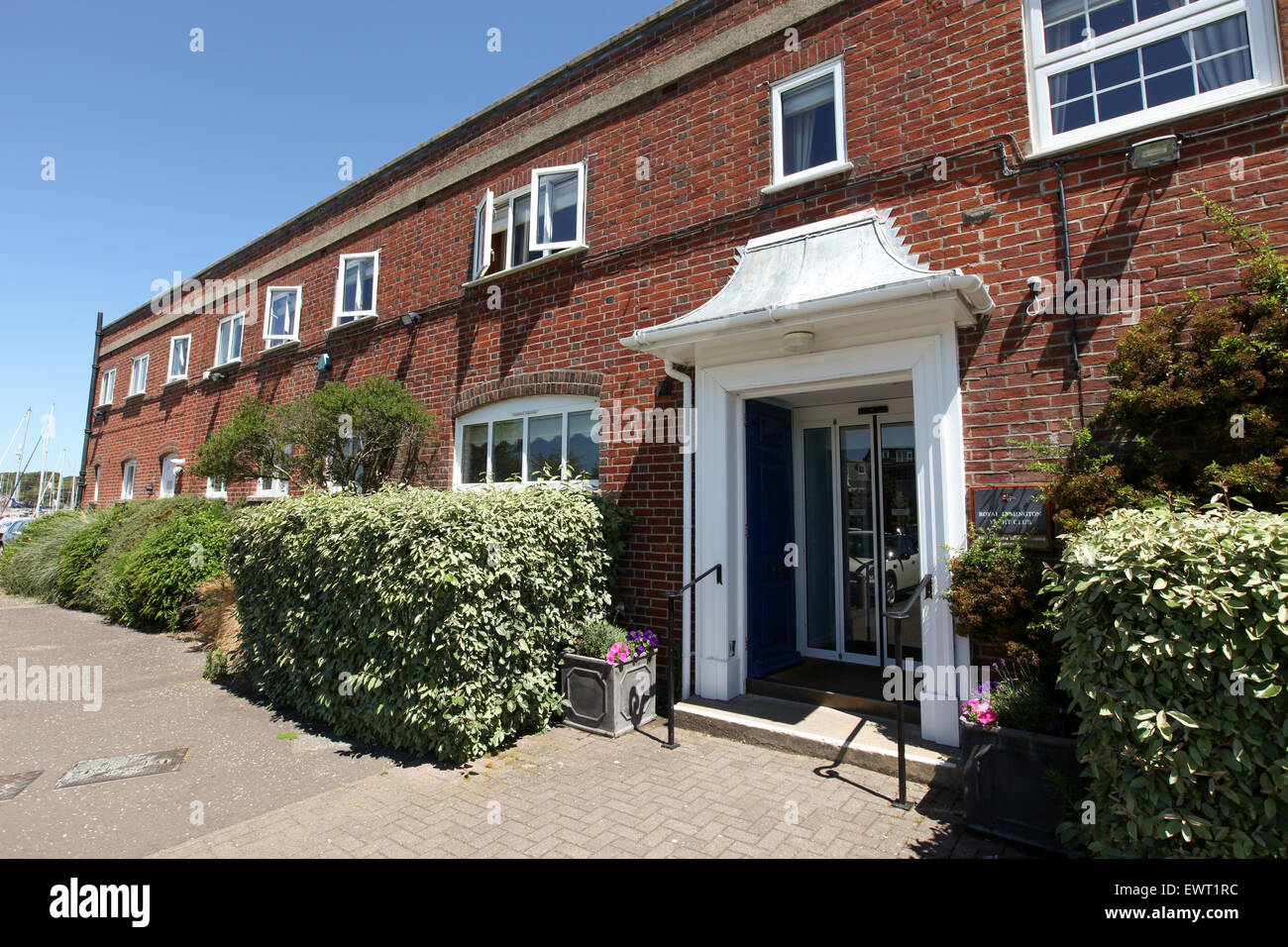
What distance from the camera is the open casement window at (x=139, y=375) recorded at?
17.1 metres

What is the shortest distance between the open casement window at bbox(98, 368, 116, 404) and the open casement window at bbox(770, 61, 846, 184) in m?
20.2

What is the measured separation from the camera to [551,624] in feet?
18.6

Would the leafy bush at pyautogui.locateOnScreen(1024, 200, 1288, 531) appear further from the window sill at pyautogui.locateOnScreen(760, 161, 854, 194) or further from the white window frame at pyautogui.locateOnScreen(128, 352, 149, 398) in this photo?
the white window frame at pyautogui.locateOnScreen(128, 352, 149, 398)

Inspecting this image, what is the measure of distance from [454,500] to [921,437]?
3596mm

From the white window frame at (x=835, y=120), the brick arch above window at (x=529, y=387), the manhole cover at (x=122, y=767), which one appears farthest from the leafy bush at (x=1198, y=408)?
the manhole cover at (x=122, y=767)

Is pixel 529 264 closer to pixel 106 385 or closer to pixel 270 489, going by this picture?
pixel 270 489

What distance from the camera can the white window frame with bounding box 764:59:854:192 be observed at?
18.9ft

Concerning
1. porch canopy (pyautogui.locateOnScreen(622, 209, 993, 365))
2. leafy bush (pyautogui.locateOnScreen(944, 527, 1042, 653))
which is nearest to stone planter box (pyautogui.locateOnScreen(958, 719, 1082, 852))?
leafy bush (pyautogui.locateOnScreen(944, 527, 1042, 653))

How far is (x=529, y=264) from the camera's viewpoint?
25.8 ft

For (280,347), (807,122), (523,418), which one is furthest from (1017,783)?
(280,347)

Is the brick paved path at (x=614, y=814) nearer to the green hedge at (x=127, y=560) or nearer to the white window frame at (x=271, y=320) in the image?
the green hedge at (x=127, y=560)

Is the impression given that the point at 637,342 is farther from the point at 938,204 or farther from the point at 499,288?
the point at 499,288

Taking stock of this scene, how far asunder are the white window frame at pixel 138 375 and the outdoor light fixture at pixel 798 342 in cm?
1795
